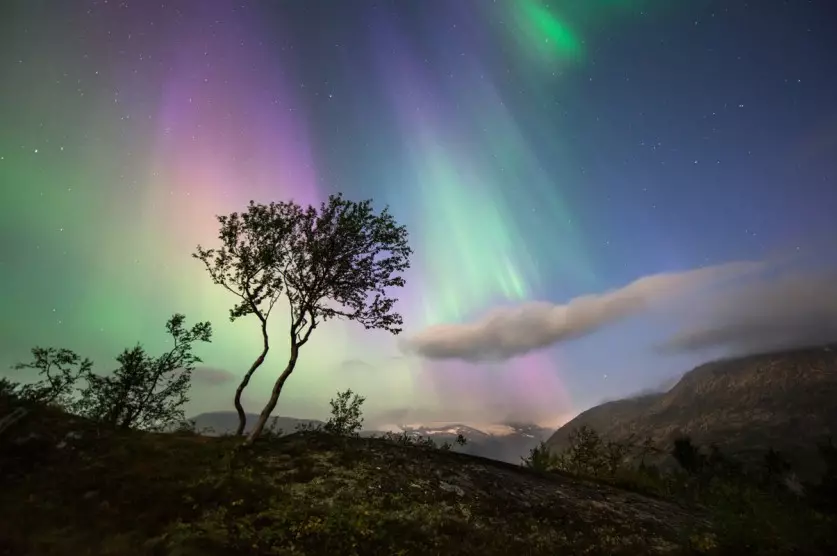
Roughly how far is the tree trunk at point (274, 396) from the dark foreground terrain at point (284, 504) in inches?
47.1

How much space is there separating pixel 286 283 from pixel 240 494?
15644 millimetres

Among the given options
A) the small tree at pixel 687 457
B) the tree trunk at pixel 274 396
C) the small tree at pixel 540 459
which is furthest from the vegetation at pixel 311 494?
the small tree at pixel 687 457

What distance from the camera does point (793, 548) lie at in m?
20.1

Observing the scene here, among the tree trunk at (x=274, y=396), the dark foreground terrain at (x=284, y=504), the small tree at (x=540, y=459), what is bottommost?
the dark foreground terrain at (x=284, y=504)

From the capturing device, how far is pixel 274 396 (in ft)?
92.5

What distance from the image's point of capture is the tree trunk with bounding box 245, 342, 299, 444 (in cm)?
2639

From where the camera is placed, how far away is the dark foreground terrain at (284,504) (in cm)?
1560

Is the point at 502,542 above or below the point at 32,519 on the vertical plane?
below

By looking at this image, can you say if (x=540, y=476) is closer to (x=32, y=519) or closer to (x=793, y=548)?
(x=793, y=548)

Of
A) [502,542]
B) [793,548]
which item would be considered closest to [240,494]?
[502,542]

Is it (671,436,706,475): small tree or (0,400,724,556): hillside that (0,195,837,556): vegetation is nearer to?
(0,400,724,556): hillside

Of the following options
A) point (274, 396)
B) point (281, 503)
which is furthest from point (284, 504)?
point (274, 396)

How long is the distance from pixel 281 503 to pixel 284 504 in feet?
0.51

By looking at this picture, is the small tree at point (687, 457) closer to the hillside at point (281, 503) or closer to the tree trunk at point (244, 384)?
the hillside at point (281, 503)
